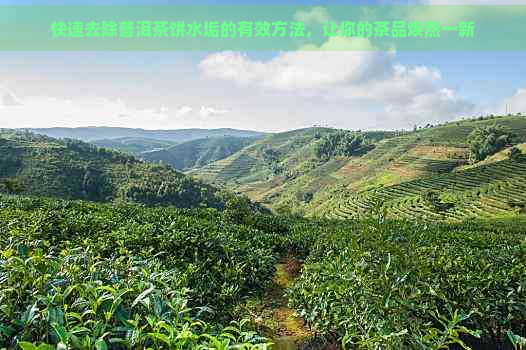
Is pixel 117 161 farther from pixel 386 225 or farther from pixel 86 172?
pixel 386 225

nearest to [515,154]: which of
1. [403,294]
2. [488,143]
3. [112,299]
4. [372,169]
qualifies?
[488,143]

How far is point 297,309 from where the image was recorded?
689 centimetres

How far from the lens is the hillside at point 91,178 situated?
268 ft

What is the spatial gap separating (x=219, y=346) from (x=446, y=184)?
91480 mm

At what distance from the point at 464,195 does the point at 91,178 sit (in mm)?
87765

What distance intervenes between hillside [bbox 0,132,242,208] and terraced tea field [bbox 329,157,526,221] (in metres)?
41.3

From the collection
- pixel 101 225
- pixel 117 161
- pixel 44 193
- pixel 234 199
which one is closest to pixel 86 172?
pixel 44 193

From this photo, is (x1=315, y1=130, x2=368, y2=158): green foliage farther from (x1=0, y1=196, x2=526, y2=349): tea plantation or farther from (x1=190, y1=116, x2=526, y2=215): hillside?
(x1=0, y1=196, x2=526, y2=349): tea plantation

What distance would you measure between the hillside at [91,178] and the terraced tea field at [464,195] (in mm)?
41324

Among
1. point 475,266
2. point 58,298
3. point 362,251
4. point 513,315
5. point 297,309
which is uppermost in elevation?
point 58,298

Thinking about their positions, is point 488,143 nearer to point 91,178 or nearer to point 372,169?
point 372,169

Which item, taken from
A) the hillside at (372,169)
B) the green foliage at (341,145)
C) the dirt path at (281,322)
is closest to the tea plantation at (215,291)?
the dirt path at (281,322)

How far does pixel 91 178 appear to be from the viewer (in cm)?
9019

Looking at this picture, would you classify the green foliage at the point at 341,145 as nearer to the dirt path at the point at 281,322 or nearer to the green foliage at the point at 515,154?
the green foliage at the point at 515,154
